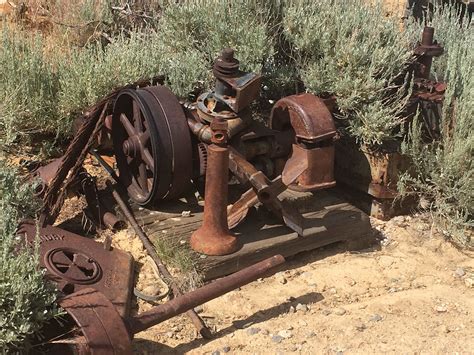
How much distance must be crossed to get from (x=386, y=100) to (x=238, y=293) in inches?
81.9

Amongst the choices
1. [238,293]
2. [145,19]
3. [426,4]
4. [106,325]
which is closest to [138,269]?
[238,293]

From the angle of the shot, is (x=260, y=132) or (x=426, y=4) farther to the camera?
(x=426, y=4)

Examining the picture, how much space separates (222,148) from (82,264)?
A: 40.6 inches

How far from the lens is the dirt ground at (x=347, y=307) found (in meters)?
3.36

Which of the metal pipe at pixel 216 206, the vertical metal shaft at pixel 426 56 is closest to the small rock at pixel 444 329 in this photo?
the metal pipe at pixel 216 206

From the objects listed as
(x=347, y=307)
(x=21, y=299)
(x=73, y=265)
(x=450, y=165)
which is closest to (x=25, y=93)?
(x=73, y=265)

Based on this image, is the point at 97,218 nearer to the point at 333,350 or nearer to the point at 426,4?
the point at 333,350

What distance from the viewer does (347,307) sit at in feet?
12.3

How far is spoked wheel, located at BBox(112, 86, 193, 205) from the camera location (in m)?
3.90

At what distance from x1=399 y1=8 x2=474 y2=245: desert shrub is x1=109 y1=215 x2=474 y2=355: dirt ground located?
24cm

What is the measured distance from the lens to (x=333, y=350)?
10.9 feet

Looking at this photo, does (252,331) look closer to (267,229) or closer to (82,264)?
(267,229)

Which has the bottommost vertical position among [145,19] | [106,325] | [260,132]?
[106,325]

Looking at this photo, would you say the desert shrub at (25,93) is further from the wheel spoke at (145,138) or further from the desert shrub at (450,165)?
the desert shrub at (450,165)
